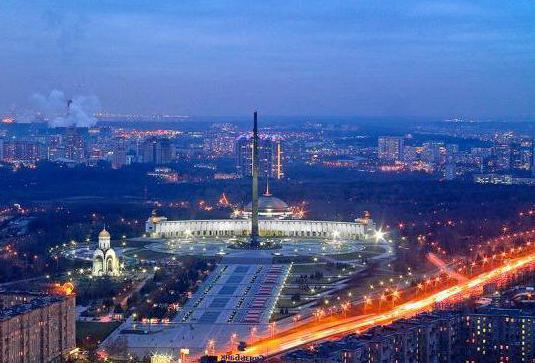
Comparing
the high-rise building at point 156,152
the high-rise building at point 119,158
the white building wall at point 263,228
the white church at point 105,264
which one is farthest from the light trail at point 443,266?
the high-rise building at point 156,152

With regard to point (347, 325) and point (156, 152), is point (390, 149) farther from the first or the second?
point (347, 325)

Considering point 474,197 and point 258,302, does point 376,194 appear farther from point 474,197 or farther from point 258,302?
point 258,302

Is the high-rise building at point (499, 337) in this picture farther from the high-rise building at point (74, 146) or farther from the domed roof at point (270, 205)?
the high-rise building at point (74, 146)

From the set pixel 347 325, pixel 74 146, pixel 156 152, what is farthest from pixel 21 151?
pixel 347 325

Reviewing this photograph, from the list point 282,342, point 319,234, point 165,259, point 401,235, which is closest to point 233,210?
point 319,234

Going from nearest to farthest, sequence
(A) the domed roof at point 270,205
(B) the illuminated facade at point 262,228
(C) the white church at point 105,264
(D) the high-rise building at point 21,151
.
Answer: (C) the white church at point 105,264 < (B) the illuminated facade at point 262,228 < (A) the domed roof at point 270,205 < (D) the high-rise building at point 21,151

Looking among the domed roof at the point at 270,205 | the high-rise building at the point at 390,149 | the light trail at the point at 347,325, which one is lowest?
the high-rise building at the point at 390,149

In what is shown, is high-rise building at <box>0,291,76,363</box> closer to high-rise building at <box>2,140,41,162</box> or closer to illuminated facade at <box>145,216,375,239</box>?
illuminated facade at <box>145,216,375,239</box>
